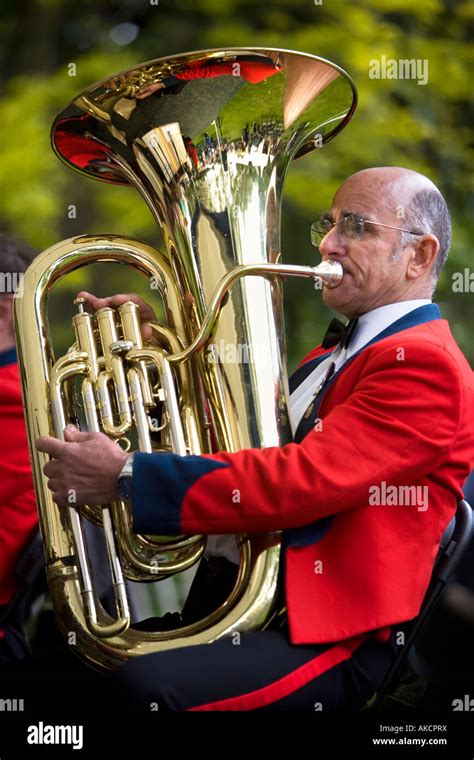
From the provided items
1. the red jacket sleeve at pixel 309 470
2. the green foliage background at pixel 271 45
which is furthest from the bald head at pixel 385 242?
the green foliage background at pixel 271 45

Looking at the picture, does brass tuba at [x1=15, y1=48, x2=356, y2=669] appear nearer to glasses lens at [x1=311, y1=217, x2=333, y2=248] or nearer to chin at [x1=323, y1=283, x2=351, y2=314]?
chin at [x1=323, y1=283, x2=351, y2=314]

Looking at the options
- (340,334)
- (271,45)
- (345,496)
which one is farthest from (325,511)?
(271,45)

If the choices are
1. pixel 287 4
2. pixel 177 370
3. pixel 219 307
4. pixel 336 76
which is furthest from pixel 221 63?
pixel 287 4

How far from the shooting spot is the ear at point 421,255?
2.49 meters

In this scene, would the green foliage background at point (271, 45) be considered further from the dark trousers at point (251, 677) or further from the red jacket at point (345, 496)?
the dark trousers at point (251, 677)

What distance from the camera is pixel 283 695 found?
215 centimetres

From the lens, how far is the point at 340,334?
2.63 meters

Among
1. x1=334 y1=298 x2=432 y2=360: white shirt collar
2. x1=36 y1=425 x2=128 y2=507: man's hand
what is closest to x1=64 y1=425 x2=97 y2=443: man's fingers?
x1=36 y1=425 x2=128 y2=507: man's hand

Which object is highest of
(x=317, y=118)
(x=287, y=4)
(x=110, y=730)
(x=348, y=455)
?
(x=287, y=4)

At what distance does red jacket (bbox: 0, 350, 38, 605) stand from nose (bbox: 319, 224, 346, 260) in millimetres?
994

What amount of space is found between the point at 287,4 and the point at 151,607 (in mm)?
3140

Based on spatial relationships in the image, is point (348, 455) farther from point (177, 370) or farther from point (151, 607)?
point (151, 607)

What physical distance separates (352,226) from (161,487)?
29.8 inches

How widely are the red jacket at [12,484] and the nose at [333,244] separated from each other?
39.1 inches
